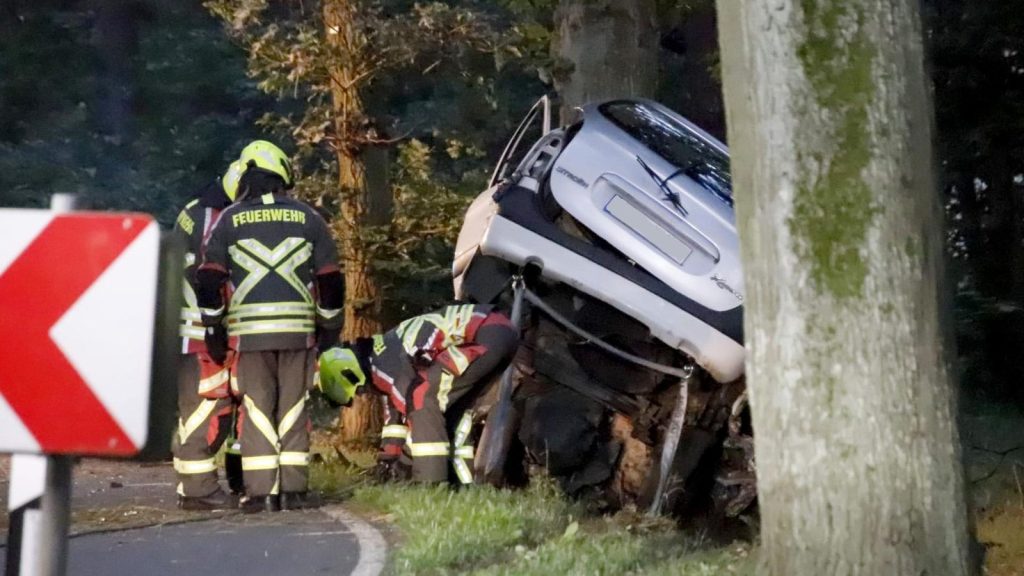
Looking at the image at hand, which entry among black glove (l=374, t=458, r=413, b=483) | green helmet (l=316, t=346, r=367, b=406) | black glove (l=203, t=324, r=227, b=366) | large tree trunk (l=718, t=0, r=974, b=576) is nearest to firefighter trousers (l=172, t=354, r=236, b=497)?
black glove (l=203, t=324, r=227, b=366)

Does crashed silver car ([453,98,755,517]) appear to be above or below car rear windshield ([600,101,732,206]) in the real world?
below

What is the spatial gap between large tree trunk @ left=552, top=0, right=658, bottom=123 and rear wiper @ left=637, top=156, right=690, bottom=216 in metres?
2.36

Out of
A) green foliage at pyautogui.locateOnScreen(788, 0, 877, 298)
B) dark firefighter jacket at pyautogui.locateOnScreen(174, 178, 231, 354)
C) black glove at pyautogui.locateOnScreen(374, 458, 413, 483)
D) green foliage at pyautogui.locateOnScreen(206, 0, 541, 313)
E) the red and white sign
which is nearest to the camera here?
the red and white sign

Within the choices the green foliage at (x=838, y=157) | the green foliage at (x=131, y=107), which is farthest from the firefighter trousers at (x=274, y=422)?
the green foliage at (x=131, y=107)

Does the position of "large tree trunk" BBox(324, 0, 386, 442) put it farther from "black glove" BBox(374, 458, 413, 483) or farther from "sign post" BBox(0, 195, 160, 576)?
"sign post" BBox(0, 195, 160, 576)

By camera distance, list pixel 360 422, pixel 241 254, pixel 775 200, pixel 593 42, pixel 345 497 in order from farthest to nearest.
Answer: pixel 360 422 → pixel 593 42 → pixel 345 497 → pixel 241 254 → pixel 775 200

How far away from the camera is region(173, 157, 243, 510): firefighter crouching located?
24.7ft

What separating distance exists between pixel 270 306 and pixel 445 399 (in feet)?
3.61

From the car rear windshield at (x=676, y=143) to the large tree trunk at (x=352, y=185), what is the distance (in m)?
2.36

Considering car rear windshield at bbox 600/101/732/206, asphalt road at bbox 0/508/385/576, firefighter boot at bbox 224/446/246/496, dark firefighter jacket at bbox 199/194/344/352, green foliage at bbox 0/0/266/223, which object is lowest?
asphalt road at bbox 0/508/385/576

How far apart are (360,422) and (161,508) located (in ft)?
11.0

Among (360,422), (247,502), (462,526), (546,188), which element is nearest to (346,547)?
(462,526)

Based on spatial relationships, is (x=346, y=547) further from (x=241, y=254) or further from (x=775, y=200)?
(x=775, y=200)

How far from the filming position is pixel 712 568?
5.69 m
